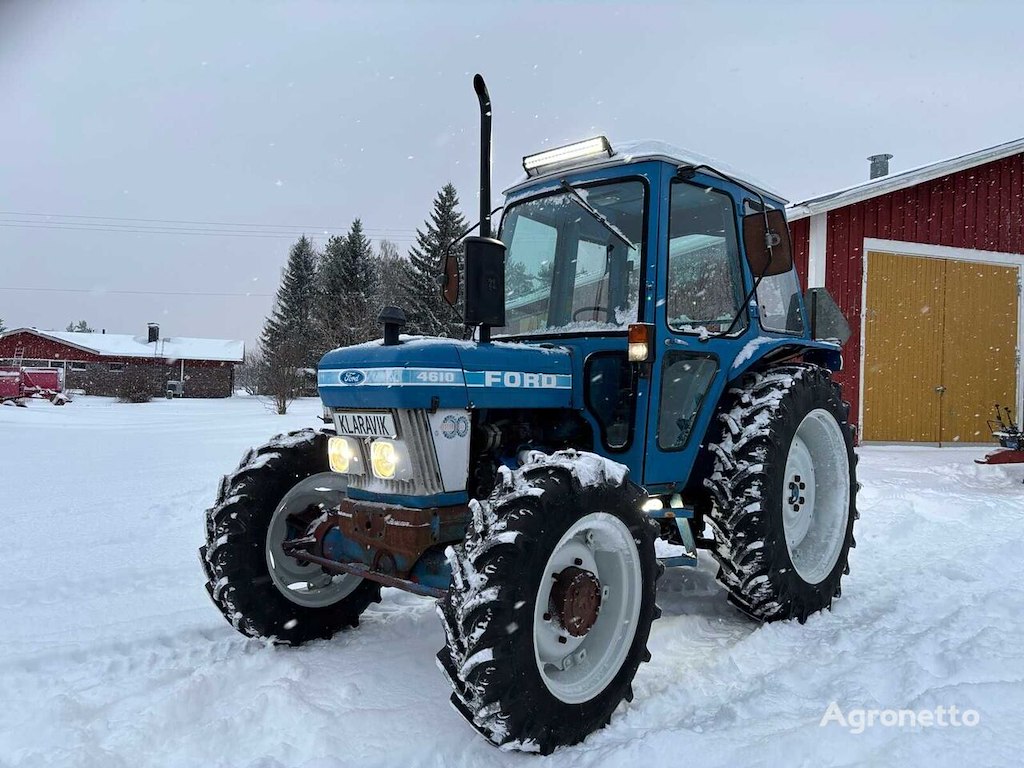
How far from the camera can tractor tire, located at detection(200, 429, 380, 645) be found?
326cm

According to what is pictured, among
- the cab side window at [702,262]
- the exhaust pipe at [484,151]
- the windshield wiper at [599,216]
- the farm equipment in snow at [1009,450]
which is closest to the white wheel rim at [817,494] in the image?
the cab side window at [702,262]

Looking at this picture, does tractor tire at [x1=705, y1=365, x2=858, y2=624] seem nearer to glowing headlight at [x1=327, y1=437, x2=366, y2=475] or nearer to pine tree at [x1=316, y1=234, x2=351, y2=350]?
glowing headlight at [x1=327, y1=437, x2=366, y2=475]

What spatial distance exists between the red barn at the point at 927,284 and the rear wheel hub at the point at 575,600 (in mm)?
8651

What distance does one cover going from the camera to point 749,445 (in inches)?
136

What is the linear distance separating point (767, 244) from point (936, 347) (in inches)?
336

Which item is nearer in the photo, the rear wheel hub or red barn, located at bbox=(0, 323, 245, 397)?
the rear wheel hub

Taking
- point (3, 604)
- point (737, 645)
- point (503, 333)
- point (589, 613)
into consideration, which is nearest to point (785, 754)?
point (589, 613)

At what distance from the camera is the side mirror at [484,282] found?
2.71 meters

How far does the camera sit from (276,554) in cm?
344

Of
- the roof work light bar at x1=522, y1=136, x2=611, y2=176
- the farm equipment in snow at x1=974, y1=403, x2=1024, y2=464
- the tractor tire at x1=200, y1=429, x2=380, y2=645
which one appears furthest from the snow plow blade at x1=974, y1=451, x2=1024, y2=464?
the tractor tire at x1=200, y1=429, x2=380, y2=645

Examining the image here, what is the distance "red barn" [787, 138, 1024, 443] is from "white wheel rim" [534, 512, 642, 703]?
8.45 metres

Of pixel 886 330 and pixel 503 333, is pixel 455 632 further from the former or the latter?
pixel 886 330

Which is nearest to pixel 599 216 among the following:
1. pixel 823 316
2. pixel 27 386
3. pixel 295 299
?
pixel 823 316

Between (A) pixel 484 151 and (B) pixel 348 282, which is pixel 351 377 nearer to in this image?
(A) pixel 484 151
